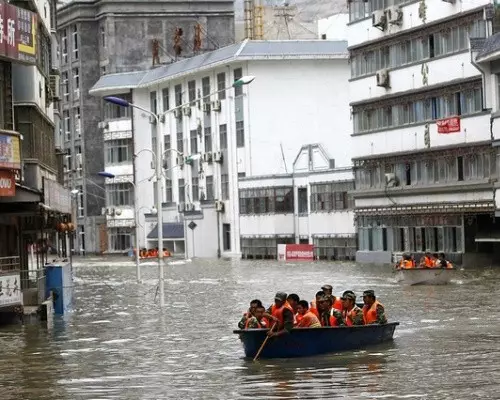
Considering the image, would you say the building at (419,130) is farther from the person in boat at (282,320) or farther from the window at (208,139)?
the person in boat at (282,320)

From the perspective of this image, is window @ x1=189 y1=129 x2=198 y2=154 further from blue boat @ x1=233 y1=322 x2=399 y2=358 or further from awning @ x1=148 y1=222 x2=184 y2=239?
blue boat @ x1=233 y1=322 x2=399 y2=358

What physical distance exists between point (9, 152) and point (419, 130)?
45.2 m

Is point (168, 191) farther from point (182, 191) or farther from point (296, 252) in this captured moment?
point (296, 252)

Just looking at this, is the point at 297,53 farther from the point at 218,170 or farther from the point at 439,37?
the point at 439,37

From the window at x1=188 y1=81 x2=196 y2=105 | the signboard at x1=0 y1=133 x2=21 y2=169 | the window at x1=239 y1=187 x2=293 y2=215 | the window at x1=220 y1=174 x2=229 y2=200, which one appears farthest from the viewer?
the window at x1=188 y1=81 x2=196 y2=105

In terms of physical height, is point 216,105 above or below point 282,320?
above

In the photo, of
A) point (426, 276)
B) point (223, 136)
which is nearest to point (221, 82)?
point (223, 136)

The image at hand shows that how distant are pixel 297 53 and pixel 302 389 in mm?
88258

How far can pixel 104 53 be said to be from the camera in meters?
136

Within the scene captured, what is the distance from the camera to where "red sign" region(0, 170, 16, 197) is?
39.9 metres

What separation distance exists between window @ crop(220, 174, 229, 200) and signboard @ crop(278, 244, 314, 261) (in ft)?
40.2

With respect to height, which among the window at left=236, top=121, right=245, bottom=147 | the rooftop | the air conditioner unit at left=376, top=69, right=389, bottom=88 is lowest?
the window at left=236, top=121, right=245, bottom=147

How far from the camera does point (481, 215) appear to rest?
79.1 meters

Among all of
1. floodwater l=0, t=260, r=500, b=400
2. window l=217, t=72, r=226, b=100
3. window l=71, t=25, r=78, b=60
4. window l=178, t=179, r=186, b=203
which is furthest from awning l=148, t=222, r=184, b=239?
floodwater l=0, t=260, r=500, b=400
